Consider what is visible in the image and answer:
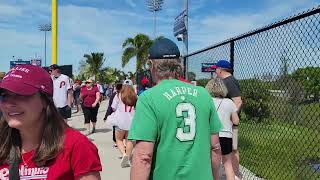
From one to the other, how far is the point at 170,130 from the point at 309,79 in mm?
2625

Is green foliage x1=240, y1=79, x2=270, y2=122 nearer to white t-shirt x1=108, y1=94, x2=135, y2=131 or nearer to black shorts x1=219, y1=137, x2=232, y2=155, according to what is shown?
black shorts x1=219, y1=137, x2=232, y2=155

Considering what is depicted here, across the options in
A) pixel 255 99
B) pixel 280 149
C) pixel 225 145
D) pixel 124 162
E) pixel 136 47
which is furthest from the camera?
pixel 136 47

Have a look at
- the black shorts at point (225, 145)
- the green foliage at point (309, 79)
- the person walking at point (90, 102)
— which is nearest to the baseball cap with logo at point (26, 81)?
the green foliage at point (309, 79)

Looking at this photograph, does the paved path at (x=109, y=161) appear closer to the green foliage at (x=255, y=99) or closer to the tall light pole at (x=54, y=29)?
the green foliage at (x=255, y=99)

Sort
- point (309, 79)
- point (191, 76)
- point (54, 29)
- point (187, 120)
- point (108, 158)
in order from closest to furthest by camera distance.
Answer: point (187, 120) → point (309, 79) → point (108, 158) → point (191, 76) → point (54, 29)

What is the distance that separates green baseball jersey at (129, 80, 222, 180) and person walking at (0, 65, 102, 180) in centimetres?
75

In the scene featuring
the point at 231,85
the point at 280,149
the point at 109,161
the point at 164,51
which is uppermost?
the point at 164,51

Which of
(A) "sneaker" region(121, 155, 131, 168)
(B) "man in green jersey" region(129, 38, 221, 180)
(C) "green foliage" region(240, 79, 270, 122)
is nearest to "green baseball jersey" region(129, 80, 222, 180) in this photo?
(B) "man in green jersey" region(129, 38, 221, 180)

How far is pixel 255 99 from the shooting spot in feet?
25.6

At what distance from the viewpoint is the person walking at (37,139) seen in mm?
2188

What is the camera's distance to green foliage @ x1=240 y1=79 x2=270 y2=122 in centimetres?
701

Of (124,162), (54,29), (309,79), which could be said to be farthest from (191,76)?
(309,79)

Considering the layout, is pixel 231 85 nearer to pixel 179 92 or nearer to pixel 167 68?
pixel 167 68

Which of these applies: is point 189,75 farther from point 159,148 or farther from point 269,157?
point 159,148
